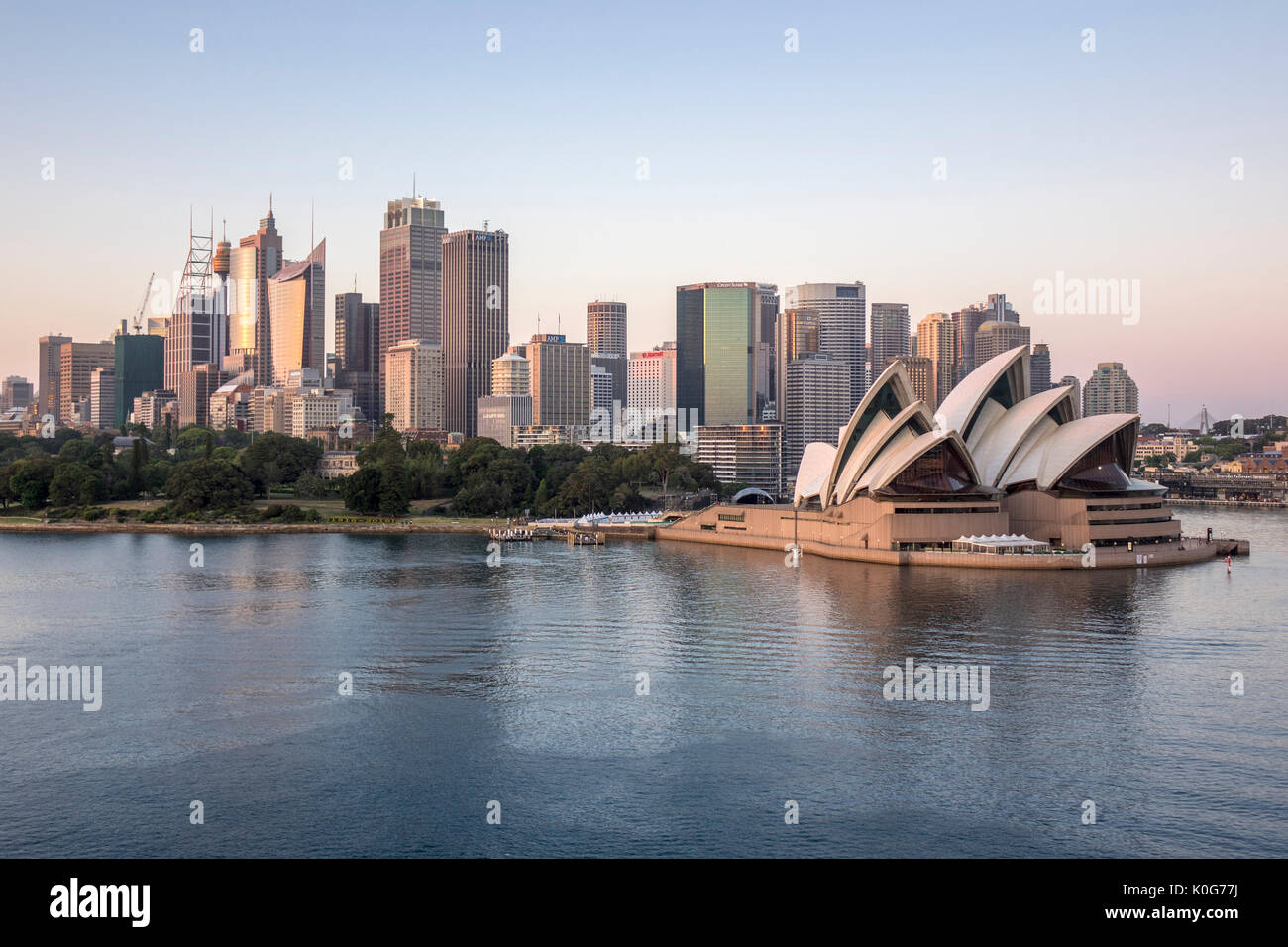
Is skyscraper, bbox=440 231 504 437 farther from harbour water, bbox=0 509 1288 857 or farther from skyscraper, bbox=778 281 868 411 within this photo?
harbour water, bbox=0 509 1288 857

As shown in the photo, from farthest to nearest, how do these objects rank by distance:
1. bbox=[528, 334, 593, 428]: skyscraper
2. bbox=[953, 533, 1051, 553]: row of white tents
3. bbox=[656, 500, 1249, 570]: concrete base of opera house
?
bbox=[528, 334, 593, 428]: skyscraper → bbox=[953, 533, 1051, 553]: row of white tents → bbox=[656, 500, 1249, 570]: concrete base of opera house

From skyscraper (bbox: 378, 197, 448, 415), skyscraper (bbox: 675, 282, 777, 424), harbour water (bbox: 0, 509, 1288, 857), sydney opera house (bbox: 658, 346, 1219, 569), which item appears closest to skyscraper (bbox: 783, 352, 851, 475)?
skyscraper (bbox: 675, 282, 777, 424)

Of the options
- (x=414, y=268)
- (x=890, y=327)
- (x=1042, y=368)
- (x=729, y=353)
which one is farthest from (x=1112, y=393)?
(x=414, y=268)

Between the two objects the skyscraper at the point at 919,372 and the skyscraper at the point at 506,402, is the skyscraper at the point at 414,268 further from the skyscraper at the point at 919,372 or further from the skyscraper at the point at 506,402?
the skyscraper at the point at 919,372

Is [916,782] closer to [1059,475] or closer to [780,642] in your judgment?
[780,642]

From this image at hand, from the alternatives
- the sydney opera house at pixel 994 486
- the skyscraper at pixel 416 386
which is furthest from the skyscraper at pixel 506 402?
the sydney opera house at pixel 994 486

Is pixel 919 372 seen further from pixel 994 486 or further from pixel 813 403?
pixel 994 486
